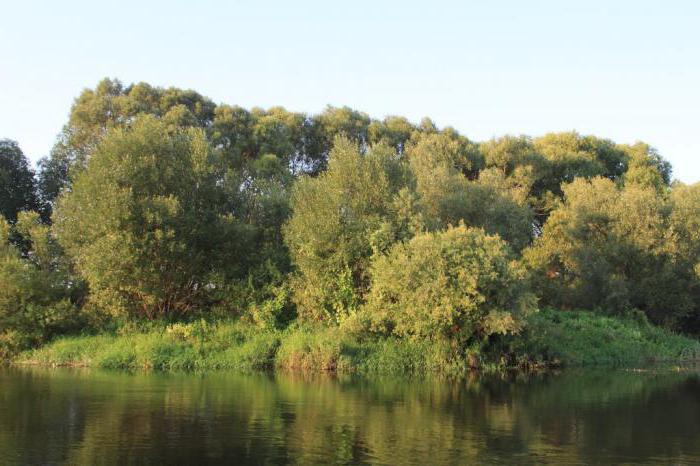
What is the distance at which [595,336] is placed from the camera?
4756 cm

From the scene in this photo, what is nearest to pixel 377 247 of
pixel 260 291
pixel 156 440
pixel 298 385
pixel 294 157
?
pixel 260 291

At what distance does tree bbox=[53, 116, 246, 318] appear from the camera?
42344mm

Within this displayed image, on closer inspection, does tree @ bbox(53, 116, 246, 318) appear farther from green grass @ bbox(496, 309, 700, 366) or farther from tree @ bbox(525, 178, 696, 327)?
tree @ bbox(525, 178, 696, 327)

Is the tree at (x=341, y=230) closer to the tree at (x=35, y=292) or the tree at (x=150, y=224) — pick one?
the tree at (x=150, y=224)

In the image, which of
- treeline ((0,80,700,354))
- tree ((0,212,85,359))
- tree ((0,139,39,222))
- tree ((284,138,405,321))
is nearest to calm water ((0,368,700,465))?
treeline ((0,80,700,354))

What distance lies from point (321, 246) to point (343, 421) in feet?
71.0

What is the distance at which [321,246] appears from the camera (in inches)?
1738

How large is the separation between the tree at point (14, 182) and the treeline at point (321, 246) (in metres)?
0.14

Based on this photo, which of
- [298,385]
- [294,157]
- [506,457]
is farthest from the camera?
[294,157]

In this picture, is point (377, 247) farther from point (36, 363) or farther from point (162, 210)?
point (36, 363)

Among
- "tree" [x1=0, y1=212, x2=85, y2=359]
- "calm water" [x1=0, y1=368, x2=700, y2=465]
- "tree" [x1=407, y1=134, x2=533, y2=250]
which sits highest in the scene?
"tree" [x1=407, y1=134, x2=533, y2=250]

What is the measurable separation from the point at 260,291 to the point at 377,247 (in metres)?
8.43

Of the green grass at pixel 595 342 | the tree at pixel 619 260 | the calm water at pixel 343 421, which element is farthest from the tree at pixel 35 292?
the tree at pixel 619 260

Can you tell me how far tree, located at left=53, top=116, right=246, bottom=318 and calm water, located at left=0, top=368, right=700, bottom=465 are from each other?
8.52 metres
